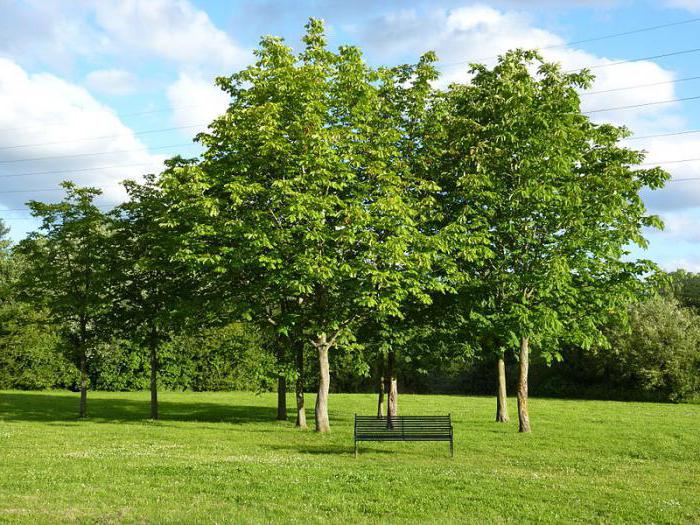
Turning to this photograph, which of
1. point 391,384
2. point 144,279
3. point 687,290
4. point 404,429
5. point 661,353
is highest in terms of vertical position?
point 687,290

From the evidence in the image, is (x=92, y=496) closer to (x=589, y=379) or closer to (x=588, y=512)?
(x=588, y=512)

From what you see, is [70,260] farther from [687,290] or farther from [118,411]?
[687,290]

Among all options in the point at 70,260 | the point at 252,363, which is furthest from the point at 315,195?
the point at 252,363

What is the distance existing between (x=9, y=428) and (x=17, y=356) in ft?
82.3

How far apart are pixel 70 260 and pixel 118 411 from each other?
823 centimetres

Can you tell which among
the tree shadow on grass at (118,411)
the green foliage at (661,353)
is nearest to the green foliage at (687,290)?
the green foliage at (661,353)

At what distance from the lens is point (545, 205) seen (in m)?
21.9

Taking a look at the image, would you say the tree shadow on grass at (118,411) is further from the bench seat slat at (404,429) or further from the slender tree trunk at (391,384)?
the bench seat slat at (404,429)

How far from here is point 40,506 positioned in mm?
10680

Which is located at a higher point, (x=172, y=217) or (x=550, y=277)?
(x=172, y=217)

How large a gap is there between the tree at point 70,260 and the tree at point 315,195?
627cm

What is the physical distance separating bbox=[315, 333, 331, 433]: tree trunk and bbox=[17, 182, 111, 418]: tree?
9.92 meters

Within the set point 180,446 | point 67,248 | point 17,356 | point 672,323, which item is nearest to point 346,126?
point 180,446

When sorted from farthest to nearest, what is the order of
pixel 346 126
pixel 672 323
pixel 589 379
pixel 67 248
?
1. pixel 589 379
2. pixel 672 323
3. pixel 67 248
4. pixel 346 126
